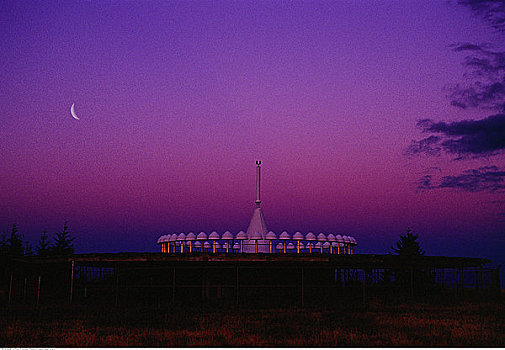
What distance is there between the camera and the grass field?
16.2 metres

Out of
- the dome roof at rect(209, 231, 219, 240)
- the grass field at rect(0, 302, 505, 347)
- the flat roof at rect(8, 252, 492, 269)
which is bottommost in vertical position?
the grass field at rect(0, 302, 505, 347)

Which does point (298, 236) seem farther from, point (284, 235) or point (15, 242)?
point (15, 242)

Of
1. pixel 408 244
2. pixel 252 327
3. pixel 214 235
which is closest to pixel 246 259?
pixel 214 235

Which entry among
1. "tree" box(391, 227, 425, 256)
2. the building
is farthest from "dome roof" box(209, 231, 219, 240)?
"tree" box(391, 227, 425, 256)

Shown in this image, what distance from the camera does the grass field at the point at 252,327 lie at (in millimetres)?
16203

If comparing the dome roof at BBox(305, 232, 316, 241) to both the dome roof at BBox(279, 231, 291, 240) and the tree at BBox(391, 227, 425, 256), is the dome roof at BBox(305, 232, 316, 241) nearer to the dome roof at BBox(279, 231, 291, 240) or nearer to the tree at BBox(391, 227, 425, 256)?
the dome roof at BBox(279, 231, 291, 240)

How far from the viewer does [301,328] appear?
19.0 m

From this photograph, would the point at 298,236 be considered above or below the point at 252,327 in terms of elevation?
above

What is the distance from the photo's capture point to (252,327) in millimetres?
19141

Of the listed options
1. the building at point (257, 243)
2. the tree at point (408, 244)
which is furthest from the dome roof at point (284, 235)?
the tree at point (408, 244)

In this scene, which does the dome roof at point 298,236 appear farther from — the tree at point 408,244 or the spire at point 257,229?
the tree at point 408,244

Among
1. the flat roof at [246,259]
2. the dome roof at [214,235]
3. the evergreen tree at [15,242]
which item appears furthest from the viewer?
the evergreen tree at [15,242]

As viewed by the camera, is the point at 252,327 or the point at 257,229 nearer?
the point at 252,327

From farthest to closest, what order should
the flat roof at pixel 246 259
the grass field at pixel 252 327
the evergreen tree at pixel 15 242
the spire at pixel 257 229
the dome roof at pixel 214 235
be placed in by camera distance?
the evergreen tree at pixel 15 242 < the spire at pixel 257 229 < the dome roof at pixel 214 235 < the flat roof at pixel 246 259 < the grass field at pixel 252 327
